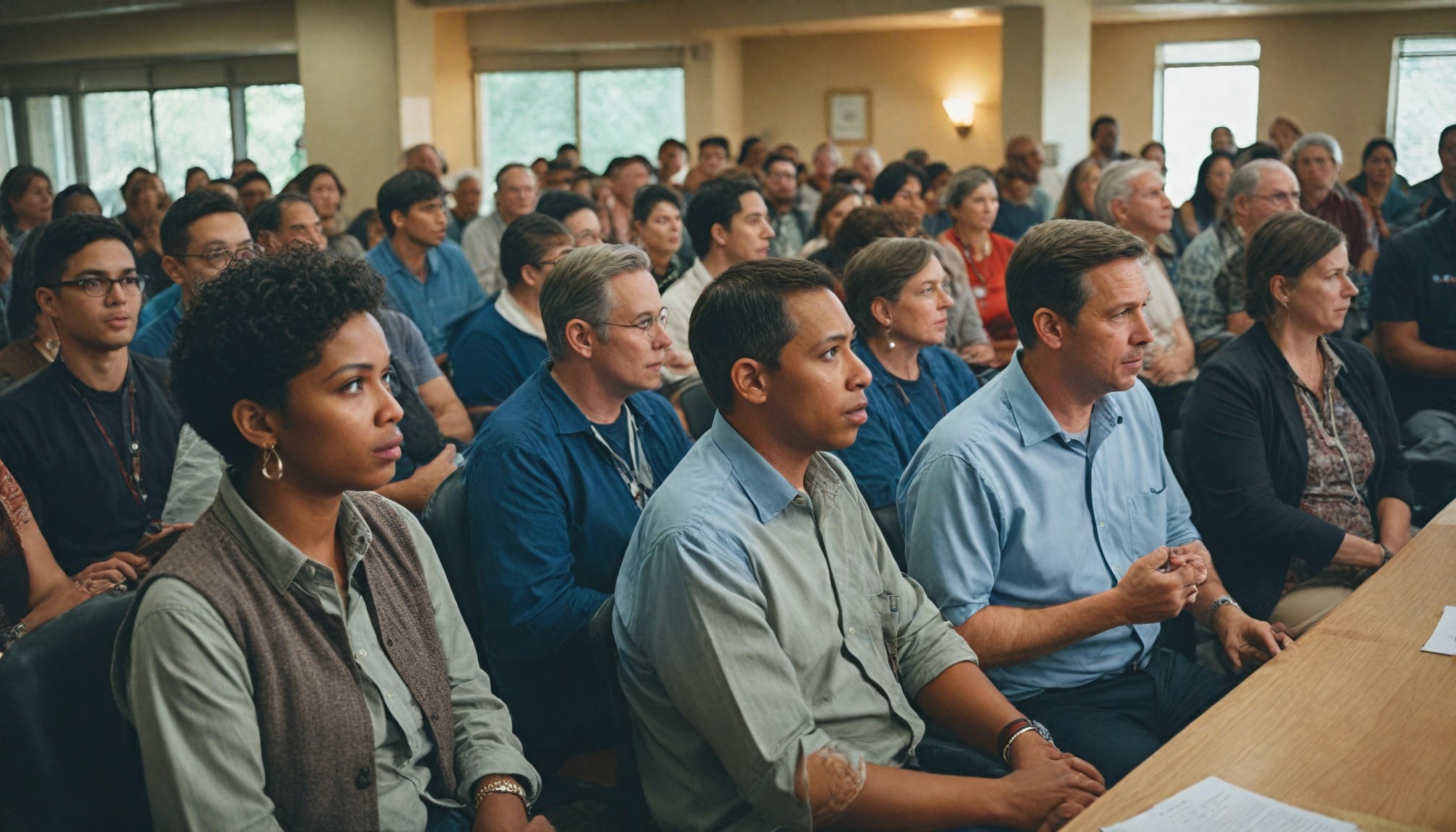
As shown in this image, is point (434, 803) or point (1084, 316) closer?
point (434, 803)

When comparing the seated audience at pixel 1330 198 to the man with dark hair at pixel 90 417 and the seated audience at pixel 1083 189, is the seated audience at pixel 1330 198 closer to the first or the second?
the seated audience at pixel 1083 189

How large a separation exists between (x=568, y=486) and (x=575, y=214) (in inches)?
103

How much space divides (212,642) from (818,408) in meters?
0.92

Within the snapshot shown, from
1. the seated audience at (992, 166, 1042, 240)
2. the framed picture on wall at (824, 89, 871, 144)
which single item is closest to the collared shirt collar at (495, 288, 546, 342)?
the seated audience at (992, 166, 1042, 240)

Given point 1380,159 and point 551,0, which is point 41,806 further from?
point 551,0

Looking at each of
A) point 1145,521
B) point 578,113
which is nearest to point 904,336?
point 1145,521

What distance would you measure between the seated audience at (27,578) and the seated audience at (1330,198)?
19.5ft

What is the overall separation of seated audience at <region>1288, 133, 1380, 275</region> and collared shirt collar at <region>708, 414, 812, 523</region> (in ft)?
17.8

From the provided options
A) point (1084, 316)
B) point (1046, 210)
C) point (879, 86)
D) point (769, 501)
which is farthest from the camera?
point (879, 86)

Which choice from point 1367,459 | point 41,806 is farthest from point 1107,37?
point 41,806

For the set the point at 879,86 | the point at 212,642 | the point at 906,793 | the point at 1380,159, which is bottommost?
the point at 906,793

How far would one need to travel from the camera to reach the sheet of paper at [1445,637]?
197cm

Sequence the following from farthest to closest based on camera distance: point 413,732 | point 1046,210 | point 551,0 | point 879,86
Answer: point 879,86
point 551,0
point 1046,210
point 413,732

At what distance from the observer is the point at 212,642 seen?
4.65 feet
